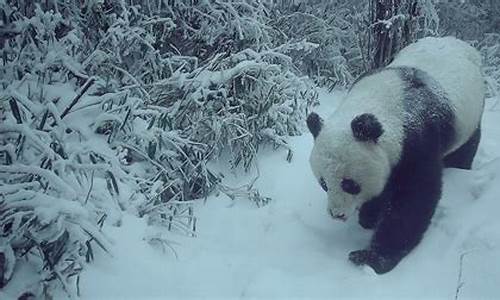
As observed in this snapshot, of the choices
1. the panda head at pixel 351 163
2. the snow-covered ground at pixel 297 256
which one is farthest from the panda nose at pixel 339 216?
the snow-covered ground at pixel 297 256

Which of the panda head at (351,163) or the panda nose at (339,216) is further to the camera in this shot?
the panda nose at (339,216)

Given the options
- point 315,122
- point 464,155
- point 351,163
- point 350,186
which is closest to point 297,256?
point 350,186

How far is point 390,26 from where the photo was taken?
5777 millimetres

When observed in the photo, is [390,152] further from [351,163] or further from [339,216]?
[339,216]

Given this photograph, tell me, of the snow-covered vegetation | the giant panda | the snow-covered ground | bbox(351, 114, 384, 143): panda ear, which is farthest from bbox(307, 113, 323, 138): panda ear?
the snow-covered vegetation

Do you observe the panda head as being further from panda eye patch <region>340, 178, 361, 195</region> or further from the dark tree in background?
the dark tree in background

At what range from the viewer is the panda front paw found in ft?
9.98

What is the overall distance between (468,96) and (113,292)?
8.80 feet

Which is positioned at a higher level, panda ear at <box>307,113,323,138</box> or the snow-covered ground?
panda ear at <box>307,113,323,138</box>

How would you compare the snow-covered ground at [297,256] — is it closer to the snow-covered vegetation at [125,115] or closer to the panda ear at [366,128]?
the snow-covered vegetation at [125,115]

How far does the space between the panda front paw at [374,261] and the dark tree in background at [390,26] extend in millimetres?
3174

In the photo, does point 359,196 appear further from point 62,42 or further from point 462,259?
point 62,42

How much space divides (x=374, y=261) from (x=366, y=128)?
780 millimetres

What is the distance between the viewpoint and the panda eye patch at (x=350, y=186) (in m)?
3.04
